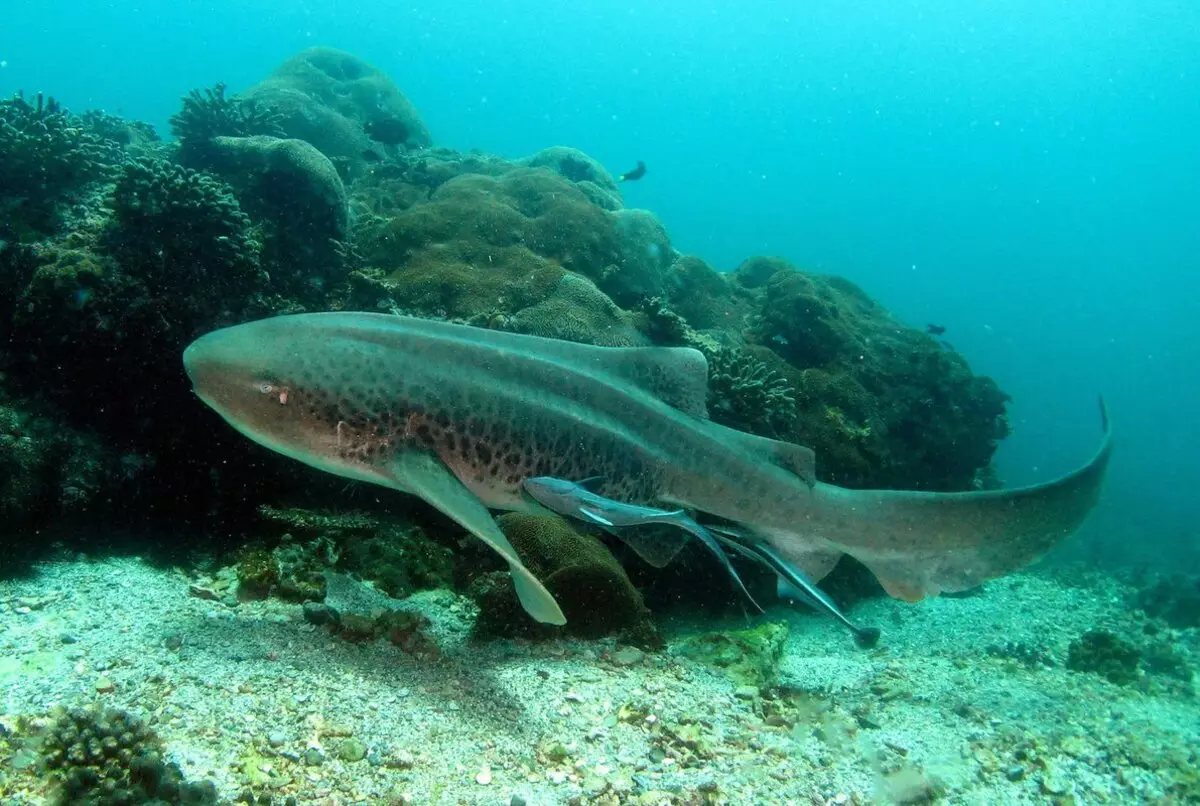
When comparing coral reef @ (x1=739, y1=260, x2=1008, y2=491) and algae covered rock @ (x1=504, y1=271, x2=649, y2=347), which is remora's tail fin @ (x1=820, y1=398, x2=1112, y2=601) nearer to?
algae covered rock @ (x1=504, y1=271, x2=649, y2=347)

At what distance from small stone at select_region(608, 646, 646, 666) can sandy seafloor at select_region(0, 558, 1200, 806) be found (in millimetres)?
31

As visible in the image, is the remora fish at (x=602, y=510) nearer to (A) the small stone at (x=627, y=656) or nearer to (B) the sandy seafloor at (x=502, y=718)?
(B) the sandy seafloor at (x=502, y=718)

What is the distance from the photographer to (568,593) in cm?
510

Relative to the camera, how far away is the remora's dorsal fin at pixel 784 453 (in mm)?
4590

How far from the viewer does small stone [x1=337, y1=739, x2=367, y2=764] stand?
120 inches

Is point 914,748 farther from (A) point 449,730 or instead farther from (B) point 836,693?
(A) point 449,730

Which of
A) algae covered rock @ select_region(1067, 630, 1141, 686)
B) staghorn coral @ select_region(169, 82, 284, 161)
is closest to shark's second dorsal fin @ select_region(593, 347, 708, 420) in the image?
algae covered rock @ select_region(1067, 630, 1141, 686)

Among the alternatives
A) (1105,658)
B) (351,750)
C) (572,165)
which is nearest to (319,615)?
(351,750)

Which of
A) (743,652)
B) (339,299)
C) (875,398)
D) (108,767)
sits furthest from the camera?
(875,398)

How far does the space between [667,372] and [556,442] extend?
3.81 ft

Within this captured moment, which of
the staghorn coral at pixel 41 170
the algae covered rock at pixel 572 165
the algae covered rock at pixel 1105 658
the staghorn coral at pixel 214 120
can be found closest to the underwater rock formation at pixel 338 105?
the staghorn coral at pixel 214 120

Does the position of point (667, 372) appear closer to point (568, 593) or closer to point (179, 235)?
point (568, 593)

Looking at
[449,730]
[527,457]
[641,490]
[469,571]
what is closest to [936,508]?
[641,490]

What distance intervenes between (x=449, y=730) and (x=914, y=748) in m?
3.20
